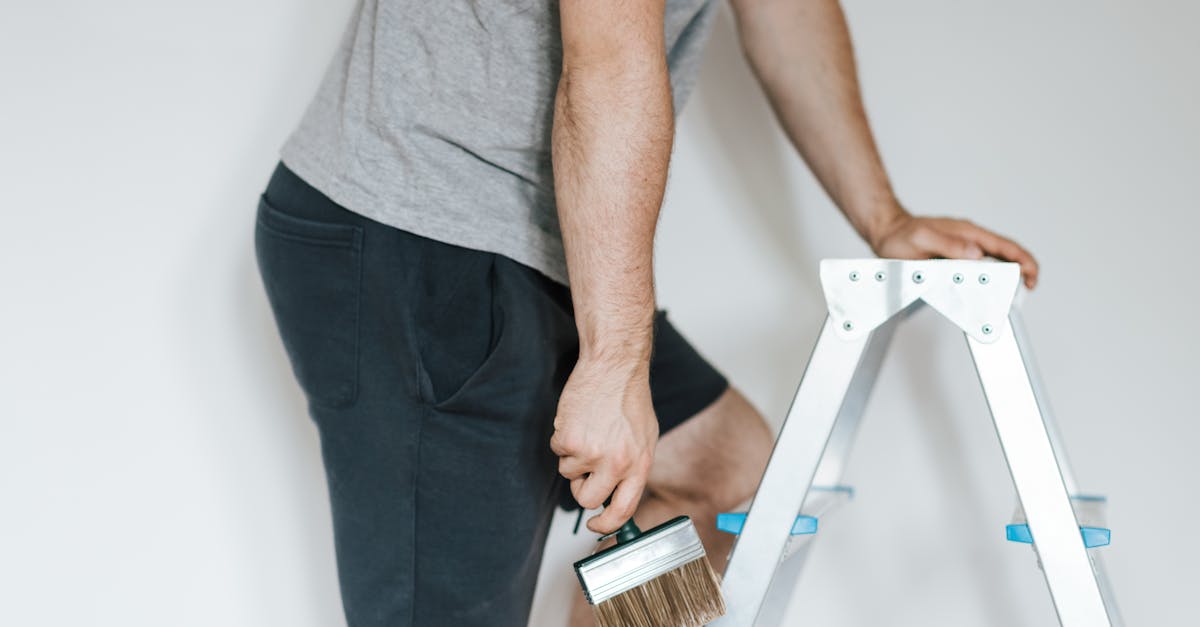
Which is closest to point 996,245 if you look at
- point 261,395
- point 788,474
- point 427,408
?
point 788,474

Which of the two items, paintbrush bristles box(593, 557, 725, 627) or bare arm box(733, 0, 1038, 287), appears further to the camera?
bare arm box(733, 0, 1038, 287)

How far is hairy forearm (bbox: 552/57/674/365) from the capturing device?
822 millimetres

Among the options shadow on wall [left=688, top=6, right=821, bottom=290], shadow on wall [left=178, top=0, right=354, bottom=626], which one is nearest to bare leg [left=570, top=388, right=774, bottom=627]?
shadow on wall [left=688, top=6, right=821, bottom=290]

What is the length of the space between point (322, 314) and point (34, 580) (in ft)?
3.06

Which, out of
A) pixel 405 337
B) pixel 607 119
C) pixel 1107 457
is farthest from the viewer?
pixel 1107 457

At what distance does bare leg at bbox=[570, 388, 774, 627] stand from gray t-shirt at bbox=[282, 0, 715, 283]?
0.37m

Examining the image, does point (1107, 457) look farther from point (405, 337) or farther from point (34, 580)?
point (34, 580)

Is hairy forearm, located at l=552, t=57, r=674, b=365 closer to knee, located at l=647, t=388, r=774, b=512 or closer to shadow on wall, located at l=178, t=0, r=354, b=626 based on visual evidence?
knee, located at l=647, t=388, r=774, b=512

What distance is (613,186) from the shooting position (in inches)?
32.4

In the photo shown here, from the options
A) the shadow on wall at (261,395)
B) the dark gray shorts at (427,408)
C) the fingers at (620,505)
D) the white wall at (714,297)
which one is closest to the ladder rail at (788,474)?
the fingers at (620,505)

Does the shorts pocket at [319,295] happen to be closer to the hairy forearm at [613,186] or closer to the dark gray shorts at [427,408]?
the dark gray shorts at [427,408]

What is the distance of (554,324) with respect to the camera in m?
1.01

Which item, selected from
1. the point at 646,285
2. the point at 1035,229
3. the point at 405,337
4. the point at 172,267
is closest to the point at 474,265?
the point at 405,337

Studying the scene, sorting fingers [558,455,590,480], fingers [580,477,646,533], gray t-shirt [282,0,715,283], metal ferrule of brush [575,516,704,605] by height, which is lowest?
Result: metal ferrule of brush [575,516,704,605]
